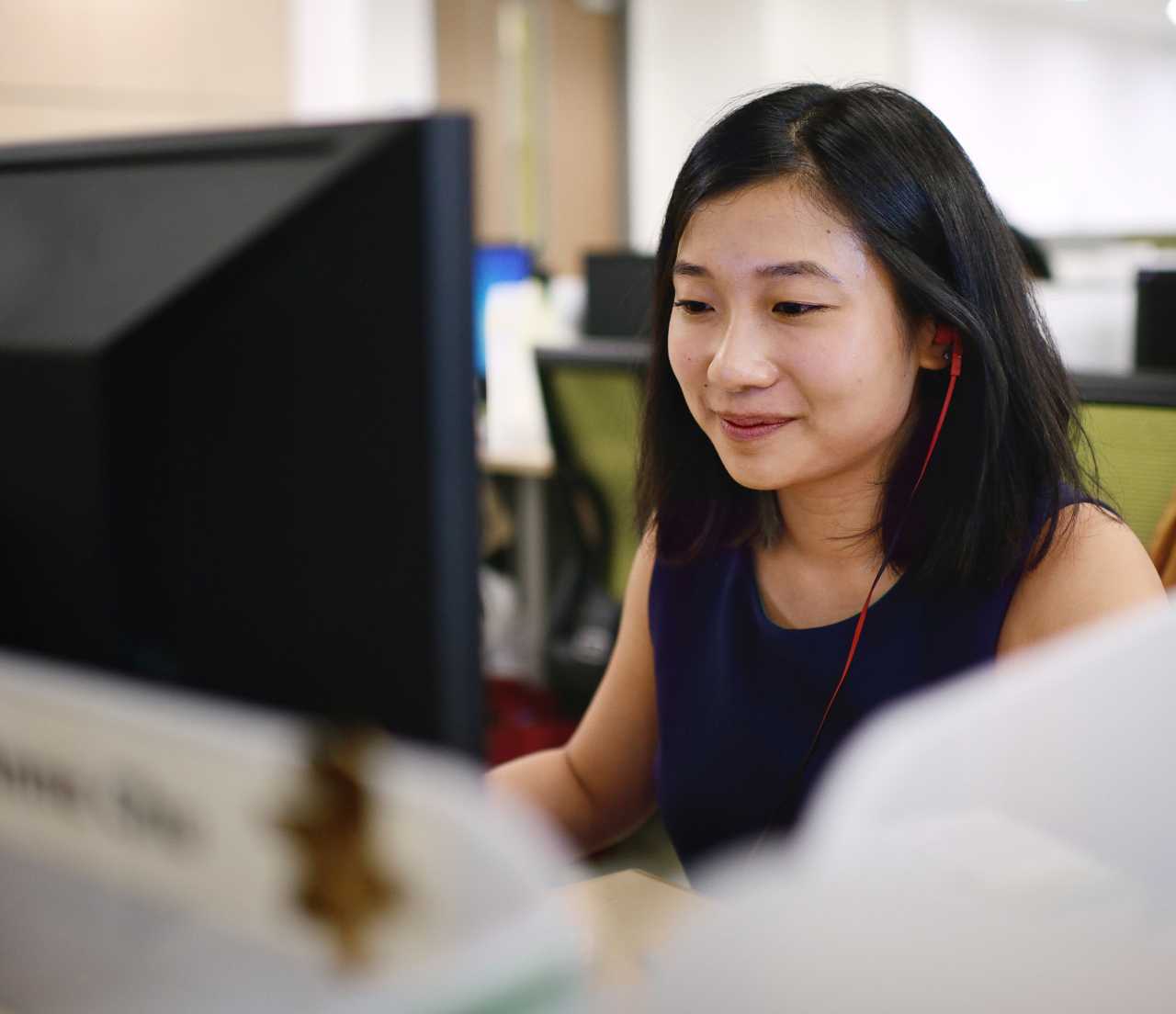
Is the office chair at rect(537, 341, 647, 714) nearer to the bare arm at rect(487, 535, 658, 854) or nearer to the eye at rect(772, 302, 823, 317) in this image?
the bare arm at rect(487, 535, 658, 854)

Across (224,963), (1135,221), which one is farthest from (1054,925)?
(1135,221)

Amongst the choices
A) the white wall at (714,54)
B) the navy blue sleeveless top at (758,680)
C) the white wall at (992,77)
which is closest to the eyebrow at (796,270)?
the navy blue sleeveless top at (758,680)

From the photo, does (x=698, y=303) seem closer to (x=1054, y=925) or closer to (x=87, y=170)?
(x=87, y=170)

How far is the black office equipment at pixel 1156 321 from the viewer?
2.15 m

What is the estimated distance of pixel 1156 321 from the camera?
218 cm

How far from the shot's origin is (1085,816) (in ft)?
1.49

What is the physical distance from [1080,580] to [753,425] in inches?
10.5

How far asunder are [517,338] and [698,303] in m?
2.25

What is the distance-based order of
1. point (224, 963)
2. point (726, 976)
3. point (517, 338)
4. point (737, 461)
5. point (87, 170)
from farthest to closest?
point (517, 338), point (737, 461), point (87, 170), point (224, 963), point (726, 976)

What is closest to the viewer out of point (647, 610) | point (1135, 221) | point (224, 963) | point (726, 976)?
point (726, 976)

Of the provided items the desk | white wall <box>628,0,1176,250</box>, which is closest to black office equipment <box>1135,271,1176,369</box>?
the desk

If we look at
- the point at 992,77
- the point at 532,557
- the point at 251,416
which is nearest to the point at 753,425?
the point at 251,416

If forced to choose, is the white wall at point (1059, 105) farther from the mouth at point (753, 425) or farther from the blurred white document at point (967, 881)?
the blurred white document at point (967, 881)

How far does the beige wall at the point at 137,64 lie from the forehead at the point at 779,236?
10.4 ft
